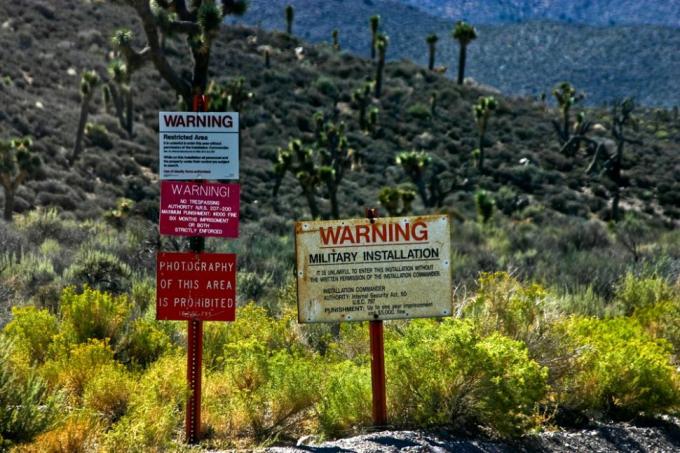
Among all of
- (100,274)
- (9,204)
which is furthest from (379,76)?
(100,274)

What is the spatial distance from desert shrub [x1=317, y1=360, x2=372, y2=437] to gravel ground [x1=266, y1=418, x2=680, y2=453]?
0.22 m

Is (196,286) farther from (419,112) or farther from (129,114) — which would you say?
(419,112)

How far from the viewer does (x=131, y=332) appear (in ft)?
29.6

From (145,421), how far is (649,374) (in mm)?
4500

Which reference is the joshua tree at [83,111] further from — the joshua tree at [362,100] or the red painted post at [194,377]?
the red painted post at [194,377]

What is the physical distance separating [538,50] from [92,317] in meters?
122

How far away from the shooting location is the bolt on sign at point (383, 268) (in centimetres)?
695

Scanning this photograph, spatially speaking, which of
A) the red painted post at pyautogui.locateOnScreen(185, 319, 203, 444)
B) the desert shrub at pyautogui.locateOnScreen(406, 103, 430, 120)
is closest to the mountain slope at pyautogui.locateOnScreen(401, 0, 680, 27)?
the desert shrub at pyautogui.locateOnScreen(406, 103, 430, 120)

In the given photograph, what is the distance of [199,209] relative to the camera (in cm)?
682

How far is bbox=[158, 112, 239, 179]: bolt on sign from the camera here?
6.81 metres

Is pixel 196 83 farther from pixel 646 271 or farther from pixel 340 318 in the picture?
pixel 646 271

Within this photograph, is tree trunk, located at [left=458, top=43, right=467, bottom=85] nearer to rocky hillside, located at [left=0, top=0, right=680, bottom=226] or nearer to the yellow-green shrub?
rocky hillside, located at [left=0, top=0, right=680, bottom=226]

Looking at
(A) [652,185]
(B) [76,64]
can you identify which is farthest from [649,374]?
(B) [76,64]

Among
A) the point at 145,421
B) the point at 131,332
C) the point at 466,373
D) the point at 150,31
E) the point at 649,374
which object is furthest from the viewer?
the point at 150,31
